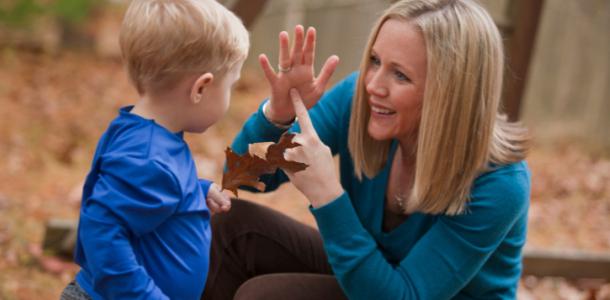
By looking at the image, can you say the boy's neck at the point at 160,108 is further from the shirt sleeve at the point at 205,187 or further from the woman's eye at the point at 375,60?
the woman's eye at the point at 375,60

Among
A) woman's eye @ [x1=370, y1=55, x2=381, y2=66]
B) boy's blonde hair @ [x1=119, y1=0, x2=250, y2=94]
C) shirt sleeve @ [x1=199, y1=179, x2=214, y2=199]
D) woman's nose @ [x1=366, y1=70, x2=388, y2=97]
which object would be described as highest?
boy's blonde hair @ [x1=119, y1=0, x2=250, y2=94]

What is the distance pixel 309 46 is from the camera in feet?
6.87

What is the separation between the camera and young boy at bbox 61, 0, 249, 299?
162cm

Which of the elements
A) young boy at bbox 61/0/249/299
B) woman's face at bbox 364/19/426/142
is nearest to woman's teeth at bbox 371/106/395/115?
woman's face at bbox 364/19/426/142

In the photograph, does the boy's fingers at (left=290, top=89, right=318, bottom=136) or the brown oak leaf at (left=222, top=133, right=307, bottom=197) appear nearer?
the brown oak leaf at (left=222, top=133, right=307, bottom=197)

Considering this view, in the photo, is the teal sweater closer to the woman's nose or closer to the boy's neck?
the woman's nose

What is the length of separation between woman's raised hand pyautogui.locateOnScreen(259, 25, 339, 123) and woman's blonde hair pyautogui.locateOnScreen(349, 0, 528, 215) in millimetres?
179

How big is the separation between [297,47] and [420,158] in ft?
1.59

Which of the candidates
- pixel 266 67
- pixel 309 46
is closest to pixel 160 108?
pixel 266 67

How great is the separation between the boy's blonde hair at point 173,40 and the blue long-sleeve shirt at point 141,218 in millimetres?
117

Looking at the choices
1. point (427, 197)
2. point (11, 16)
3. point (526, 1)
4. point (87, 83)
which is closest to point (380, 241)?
point (427, 197)

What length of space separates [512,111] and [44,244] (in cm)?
221

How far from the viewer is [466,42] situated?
2.14 meters

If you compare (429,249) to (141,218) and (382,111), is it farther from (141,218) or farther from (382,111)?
(141,218)
